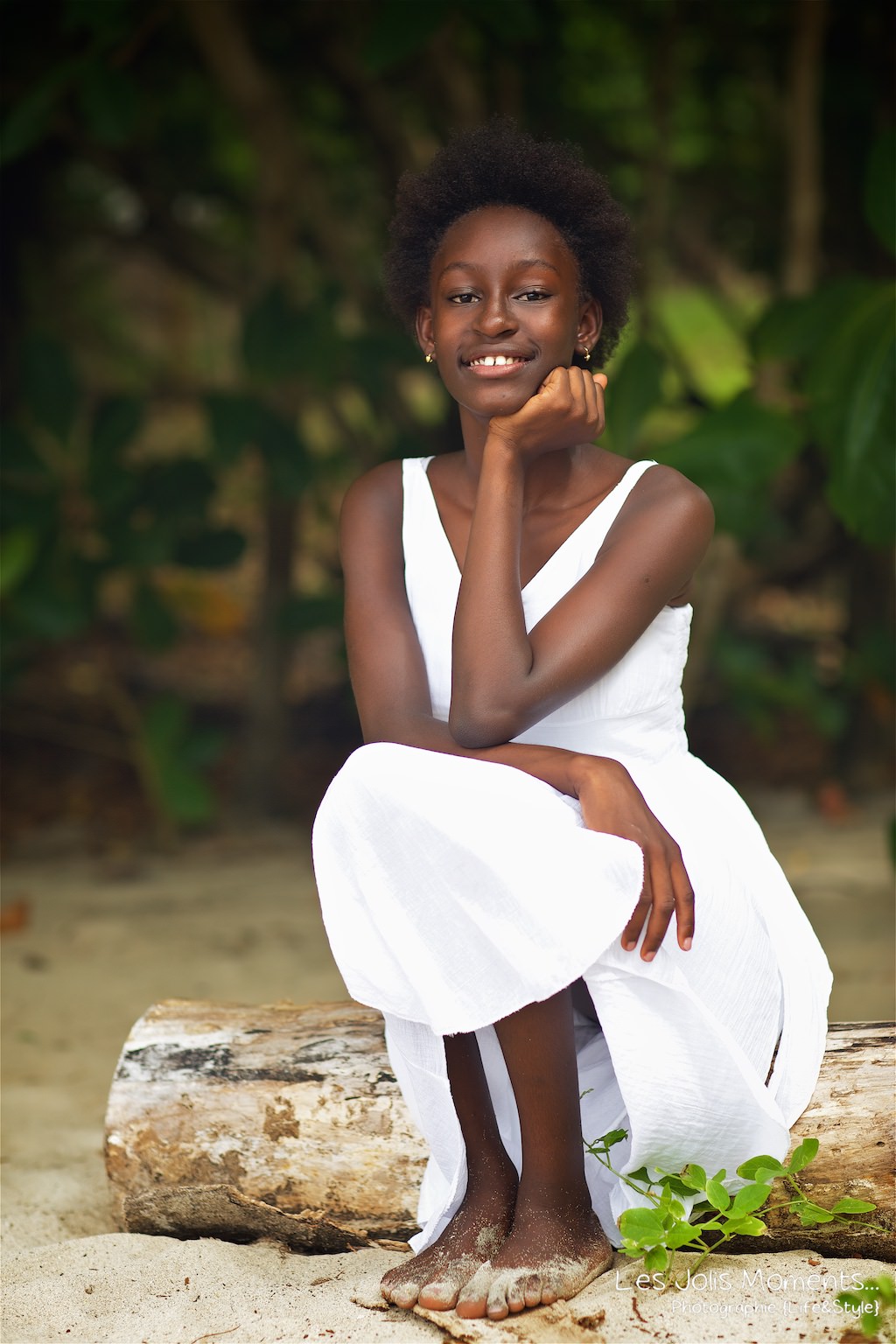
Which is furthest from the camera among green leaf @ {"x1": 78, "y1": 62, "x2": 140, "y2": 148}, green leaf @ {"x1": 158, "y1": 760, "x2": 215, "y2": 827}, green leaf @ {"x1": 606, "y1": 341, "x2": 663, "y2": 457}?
green leaf @ {"x1": 158, "y1": 760, "x2": 215, "y2": 827}

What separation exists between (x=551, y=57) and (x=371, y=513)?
10.2 feet

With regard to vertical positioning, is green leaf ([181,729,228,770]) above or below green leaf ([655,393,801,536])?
below

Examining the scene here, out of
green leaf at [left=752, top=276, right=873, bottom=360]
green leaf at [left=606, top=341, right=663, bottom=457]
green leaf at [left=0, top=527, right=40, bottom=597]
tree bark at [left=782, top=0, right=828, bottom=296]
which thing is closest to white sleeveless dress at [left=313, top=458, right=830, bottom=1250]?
green leaf at [left=606, top=341, right=663, bottom=457]

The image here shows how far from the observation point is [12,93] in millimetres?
4410

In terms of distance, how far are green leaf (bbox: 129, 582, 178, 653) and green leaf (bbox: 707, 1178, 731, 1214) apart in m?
2.83

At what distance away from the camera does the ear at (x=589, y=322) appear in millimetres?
2209

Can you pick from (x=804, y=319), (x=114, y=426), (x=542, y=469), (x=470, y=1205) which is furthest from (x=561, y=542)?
(x=114, y=426)

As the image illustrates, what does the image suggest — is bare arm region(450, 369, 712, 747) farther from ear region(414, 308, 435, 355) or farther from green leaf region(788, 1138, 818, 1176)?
green leaf region(788, 1138, 818, 1176)

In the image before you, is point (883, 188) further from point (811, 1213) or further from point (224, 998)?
point (224, 998)

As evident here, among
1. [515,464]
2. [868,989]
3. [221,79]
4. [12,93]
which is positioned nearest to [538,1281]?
[515,464]

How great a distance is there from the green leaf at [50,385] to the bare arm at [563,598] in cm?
224

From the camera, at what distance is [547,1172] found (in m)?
1.86

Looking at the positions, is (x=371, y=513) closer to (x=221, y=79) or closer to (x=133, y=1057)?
(x=133, y=1057)

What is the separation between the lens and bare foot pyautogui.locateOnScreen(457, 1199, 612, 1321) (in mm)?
1772
